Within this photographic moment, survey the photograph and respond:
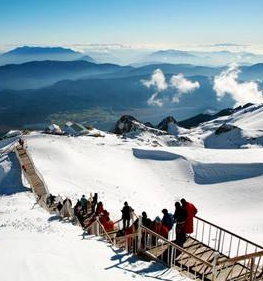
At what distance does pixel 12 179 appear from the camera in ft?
96.6

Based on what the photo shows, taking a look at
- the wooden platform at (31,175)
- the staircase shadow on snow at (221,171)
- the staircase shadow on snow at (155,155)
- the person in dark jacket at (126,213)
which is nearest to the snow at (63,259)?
the person in dark jacket at (126,213)

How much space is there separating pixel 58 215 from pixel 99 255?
825cm

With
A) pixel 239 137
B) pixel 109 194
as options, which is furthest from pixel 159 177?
pixel 239 137

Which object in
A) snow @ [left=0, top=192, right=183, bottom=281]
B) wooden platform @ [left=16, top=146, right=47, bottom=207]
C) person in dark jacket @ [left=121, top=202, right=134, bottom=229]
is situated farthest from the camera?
wooden platform @ [left=16, top=146, right=47, bottom=207]

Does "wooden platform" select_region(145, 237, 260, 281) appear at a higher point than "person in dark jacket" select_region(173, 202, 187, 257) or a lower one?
lower

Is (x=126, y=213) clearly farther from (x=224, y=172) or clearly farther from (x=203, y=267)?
(x=224, y=172)

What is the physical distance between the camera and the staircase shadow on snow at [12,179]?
27688 millimetres

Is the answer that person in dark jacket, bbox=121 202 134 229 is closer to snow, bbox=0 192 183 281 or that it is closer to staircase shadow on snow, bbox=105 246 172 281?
snow, bbox=0 192 183 281

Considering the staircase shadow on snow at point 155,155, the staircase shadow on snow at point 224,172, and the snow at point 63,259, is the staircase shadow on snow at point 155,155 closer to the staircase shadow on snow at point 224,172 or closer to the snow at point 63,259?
the staircase shadow on snow at point 224,172

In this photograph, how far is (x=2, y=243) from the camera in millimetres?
14234

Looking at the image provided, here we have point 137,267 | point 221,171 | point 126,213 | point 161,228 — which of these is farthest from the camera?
point 221,171

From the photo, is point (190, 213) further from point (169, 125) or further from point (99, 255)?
point (169, 125)

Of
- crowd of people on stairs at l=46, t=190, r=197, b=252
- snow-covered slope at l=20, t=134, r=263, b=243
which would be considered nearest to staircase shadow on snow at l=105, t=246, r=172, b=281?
crowd of people on stairs at l=46, t=190, r=197, b=252

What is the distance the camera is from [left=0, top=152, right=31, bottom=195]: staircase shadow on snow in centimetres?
2769
